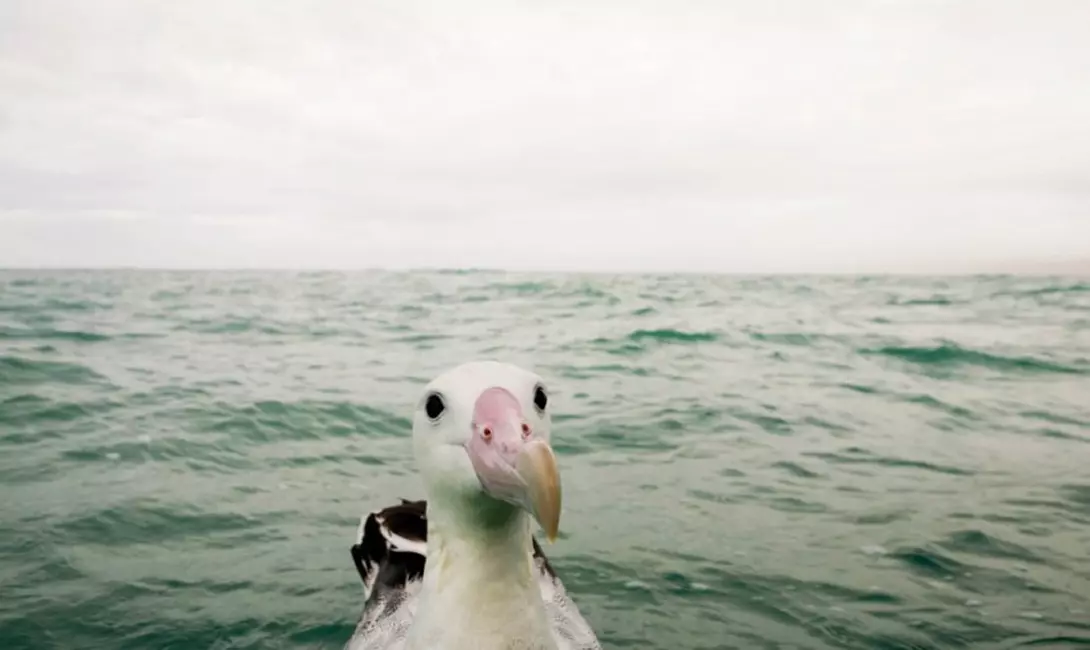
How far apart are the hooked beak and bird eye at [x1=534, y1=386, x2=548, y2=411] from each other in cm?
15

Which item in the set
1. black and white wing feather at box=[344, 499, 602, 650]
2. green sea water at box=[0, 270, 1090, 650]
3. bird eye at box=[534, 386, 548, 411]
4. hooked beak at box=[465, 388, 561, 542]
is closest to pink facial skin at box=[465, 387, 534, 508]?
hooked beak at box=[465, 388, 561, 542]

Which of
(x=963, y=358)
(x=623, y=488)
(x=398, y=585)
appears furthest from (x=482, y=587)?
(x=963, y=358)

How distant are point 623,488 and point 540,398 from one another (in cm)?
521

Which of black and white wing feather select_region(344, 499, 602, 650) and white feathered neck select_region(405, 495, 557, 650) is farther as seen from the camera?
black and white wing feather select_region(344, 499, 602, 650)

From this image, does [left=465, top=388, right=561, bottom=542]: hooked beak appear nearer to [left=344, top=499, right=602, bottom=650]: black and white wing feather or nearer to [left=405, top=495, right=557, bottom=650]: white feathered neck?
[left=405, top=495, right=557, bottom=650]: white feathered neck

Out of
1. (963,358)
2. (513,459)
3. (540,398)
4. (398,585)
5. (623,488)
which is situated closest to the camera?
(513,459)

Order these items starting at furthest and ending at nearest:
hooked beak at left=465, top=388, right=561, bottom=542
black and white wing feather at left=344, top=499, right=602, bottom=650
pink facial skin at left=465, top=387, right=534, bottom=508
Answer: black and white wing feather at left=344, top=499, right=602, bottom=650 → pink facial skin at left=465, top=387, right=534, bottom=508 → hooked beak at left=465, top=388, right=561, bottom=542

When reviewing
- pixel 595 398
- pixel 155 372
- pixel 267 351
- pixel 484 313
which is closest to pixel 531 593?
pixel 595 398

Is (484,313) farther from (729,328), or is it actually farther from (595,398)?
(595,398)

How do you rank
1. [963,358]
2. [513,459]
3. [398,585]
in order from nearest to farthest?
1. [513,459]
2. [398,585]
3. [963,358]

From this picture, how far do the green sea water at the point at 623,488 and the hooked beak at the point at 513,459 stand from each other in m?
2.74

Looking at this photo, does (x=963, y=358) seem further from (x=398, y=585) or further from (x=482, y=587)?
(x=482, y=587)

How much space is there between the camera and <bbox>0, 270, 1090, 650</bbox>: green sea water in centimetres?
547

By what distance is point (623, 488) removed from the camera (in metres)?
8.18
